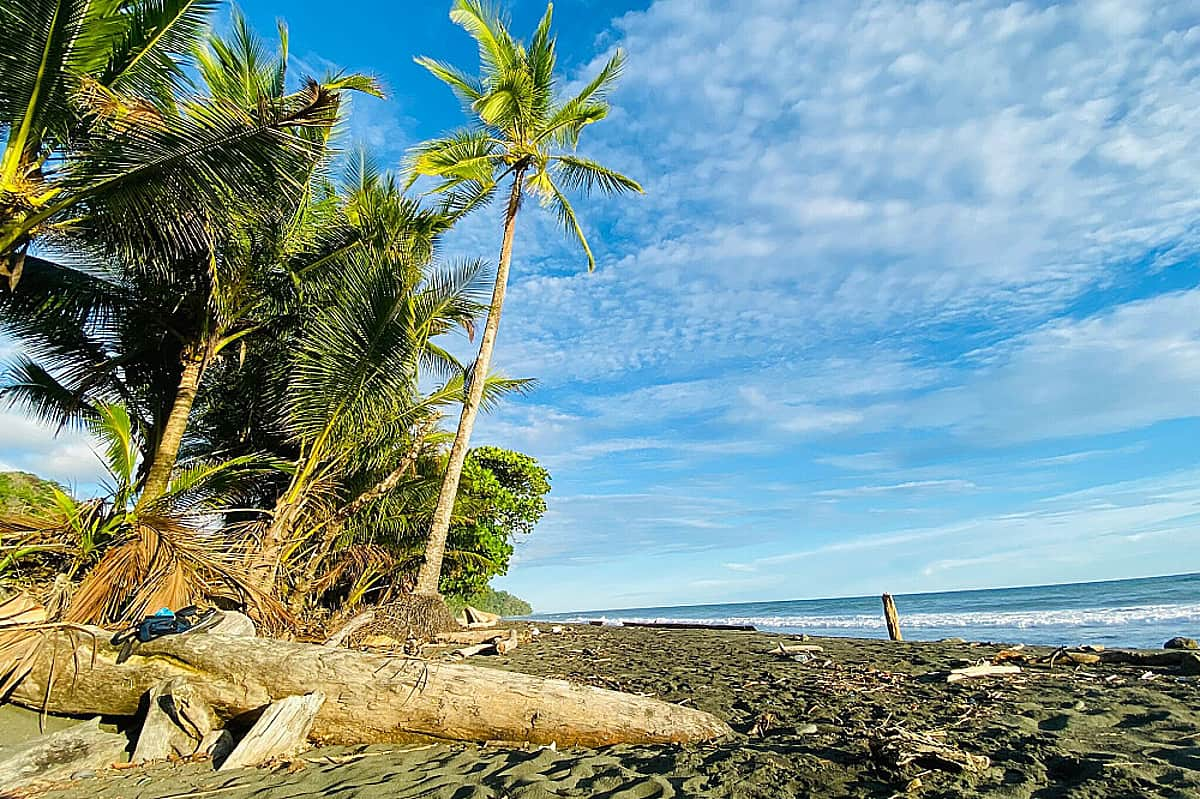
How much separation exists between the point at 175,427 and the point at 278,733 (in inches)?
197

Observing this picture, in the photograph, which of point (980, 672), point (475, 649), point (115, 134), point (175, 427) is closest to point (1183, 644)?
point (980, 672)

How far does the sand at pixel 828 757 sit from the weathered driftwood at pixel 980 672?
150mm

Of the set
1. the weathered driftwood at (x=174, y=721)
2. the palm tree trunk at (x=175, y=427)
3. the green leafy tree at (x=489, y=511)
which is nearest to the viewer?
the weathered driftwood at (x=174, y=721)

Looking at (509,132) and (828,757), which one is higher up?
(509,132)

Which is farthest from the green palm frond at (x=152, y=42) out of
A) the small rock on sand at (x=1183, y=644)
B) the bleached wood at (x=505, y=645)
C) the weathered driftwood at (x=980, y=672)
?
the small rock on sand at (x=1183, y=644)

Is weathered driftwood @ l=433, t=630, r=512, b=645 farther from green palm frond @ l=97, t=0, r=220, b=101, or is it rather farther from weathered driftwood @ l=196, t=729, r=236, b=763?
green palm frond @ l=97, t=0, r=220, b=101

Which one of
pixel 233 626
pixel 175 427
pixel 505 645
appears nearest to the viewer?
pixel 233 626

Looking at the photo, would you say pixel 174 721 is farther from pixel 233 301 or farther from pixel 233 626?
pixel 233 301

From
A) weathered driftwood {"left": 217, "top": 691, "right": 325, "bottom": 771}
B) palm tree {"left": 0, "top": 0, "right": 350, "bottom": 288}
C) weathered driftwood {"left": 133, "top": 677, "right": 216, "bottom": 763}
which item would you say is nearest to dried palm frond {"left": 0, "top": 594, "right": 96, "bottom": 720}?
weathered driftwood {"left": 133, "top": 677, "right": 216, "bottom": 763}

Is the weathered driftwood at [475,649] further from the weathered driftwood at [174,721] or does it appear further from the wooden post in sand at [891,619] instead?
the wooden post in sand at [891,619]

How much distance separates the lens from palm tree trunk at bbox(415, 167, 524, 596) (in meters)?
10.9

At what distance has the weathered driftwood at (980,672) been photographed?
6.96 m

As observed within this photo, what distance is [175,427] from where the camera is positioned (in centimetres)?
791

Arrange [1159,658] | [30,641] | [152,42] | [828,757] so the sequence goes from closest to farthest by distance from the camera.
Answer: [828,757]
[30,641]
[152,42]
[1159,658]
